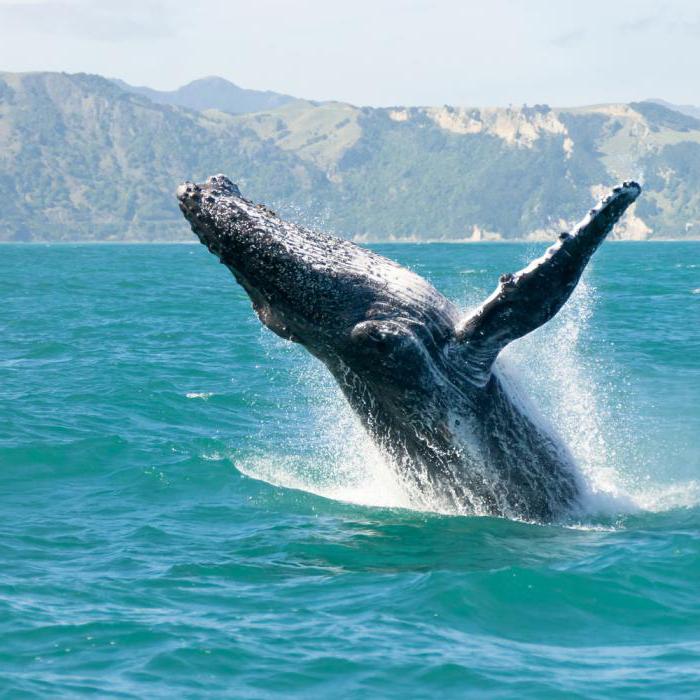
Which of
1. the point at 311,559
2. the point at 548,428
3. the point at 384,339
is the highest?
the point at 384,339

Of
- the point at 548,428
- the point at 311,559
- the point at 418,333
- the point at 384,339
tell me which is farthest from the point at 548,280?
the point at 311,559

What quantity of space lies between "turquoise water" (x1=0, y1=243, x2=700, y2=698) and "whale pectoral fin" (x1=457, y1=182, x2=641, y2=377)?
60.6 inches

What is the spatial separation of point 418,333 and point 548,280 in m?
1.28

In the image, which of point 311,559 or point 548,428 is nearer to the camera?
point 311,559

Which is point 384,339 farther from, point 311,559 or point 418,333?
point 311,559

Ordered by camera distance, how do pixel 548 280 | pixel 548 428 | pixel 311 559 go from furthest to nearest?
pixel 548 428 < pixel 311 559 < pixel 548 280

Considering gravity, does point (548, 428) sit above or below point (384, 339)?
below

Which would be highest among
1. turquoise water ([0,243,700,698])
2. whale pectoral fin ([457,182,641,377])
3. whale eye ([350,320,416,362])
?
whale pectoral fin ([457,182,641,377])

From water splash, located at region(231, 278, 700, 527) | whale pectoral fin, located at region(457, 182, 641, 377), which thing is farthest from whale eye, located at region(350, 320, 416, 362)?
water splash, located at region(231, 278, 700, 527)

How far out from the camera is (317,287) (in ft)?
36.4

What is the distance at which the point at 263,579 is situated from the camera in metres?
11.0

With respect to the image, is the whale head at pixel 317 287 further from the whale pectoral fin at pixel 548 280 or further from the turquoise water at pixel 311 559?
the turquoise water at pixel 311 559

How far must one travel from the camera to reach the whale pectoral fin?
1062 centimetres

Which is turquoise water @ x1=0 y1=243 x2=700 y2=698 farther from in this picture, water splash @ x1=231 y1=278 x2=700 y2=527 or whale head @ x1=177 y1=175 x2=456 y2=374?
whale head @ x1=177 y1=175 x2=456 y2=374
